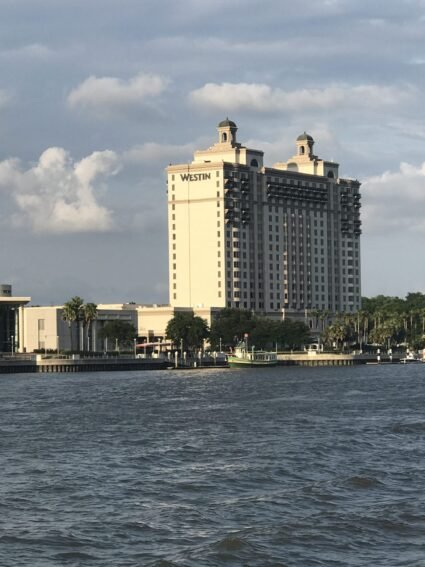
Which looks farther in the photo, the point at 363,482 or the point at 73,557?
the point at 363,482

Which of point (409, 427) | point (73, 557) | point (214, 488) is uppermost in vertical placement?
point (409, 427)

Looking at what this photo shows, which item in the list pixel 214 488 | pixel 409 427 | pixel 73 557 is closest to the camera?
pixel 73 557

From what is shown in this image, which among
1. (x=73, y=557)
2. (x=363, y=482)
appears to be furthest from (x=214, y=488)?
(x=73, y=557)

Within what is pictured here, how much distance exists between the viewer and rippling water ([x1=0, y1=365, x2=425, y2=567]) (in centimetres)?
4572

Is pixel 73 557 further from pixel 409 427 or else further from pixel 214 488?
pixel 409 427

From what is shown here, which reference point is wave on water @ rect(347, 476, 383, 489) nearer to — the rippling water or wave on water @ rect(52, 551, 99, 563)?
the rippling water

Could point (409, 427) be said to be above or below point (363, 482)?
above

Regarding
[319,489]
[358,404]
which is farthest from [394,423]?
[319,489]

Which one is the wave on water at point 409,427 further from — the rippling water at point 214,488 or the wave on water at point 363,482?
the wave on water at point 363,482

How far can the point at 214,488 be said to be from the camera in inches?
2346

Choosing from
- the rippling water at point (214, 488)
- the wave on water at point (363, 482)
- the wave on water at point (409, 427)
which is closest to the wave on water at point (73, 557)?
the rippling water at point (214, 488)

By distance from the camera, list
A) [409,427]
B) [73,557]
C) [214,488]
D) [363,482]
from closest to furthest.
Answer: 1. [73,557]
2. [214,488]
3. [363,482]
4. [409,427]

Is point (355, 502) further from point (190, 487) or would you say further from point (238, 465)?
point (238, 465)

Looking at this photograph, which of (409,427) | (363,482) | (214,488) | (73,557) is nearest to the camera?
(73,557)
